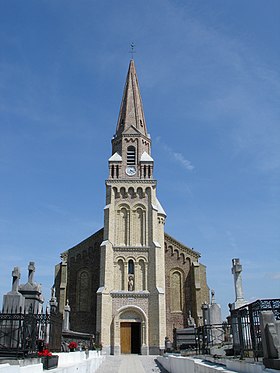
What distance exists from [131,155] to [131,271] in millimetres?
11834

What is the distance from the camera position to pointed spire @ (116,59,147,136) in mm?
43688

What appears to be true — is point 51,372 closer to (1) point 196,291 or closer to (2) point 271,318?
(2) point 271,318

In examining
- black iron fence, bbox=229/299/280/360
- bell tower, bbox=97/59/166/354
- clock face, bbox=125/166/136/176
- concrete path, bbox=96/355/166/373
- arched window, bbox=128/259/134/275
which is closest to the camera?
black iron fence, bbox=229/299/280/360

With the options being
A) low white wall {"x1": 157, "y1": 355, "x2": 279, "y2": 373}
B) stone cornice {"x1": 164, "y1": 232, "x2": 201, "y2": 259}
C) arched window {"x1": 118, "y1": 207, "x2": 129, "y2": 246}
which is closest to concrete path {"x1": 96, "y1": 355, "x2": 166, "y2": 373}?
low white wall {"x1": 157, "y1": 355, "x2": 279, "y2": 373}

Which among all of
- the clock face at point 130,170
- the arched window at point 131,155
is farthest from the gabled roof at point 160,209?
the arched window at point 131,155

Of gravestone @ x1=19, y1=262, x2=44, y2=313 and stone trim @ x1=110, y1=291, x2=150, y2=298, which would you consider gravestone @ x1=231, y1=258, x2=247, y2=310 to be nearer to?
gravestone @ x1=19, y1=262, x2=44, y2=313

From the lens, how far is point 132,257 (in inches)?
1436

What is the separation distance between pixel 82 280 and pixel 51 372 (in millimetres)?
31273

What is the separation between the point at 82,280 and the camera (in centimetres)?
3912

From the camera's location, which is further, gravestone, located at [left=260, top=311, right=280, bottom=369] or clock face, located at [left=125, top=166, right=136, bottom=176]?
clock face, located at [left=125, top=166, right=136, bottom=176]

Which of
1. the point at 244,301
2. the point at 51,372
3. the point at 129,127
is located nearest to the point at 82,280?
the point at 129,127

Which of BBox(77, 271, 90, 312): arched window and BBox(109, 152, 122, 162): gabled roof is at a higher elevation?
BBox(109, 152, 122, 162): gabled roof

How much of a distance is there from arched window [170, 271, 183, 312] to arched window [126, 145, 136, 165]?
1169 cm

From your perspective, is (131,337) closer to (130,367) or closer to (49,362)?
(130,367)
